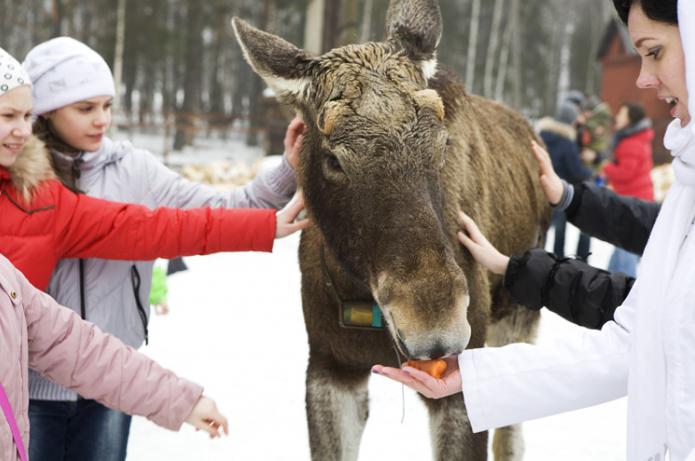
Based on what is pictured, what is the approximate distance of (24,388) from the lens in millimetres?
2102

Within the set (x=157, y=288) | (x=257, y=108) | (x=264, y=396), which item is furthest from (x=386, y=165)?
(x=257, y=108)

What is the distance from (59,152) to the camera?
275cm

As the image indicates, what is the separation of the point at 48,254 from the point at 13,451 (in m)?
0.76

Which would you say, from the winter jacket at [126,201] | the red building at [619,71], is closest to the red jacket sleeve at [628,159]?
the winter jacket at [126,201]

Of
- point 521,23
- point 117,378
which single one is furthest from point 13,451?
point 521,23

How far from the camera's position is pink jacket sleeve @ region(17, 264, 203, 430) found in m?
2.17

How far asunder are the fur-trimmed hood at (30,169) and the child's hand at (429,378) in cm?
132

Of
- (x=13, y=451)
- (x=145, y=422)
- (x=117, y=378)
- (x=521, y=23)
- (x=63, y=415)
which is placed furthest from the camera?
(x=521, y=23)

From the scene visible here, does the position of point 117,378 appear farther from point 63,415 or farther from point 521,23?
point 521,23

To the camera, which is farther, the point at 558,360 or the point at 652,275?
the point at 558,360

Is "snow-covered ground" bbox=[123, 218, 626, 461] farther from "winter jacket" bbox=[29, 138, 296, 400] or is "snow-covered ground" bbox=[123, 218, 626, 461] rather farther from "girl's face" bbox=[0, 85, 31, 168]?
"girl's face" bbox=[0, 85, 31, 168]

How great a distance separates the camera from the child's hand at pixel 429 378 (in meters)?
2.04

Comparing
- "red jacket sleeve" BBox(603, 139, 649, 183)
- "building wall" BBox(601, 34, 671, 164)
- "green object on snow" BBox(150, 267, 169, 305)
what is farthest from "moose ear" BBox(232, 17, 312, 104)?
"building wall" BBox(601, 34, 671, 164)

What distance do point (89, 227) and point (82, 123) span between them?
42 centimetres
